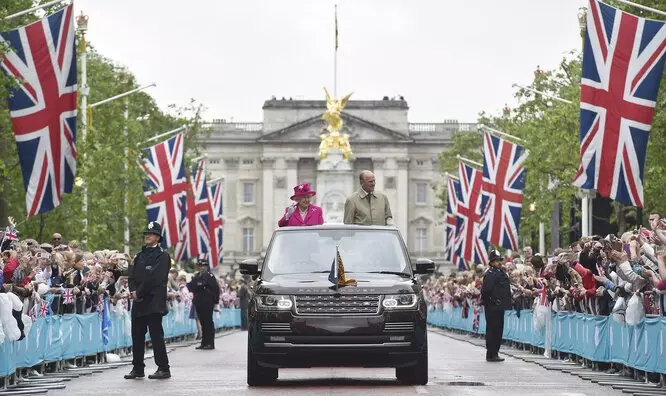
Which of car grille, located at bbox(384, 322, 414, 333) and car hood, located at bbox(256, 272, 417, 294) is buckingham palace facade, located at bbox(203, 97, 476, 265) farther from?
car grille, located at bbox(384, 322, 414, 333)

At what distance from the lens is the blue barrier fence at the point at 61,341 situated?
23.0m

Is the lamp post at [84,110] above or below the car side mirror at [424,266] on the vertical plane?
above

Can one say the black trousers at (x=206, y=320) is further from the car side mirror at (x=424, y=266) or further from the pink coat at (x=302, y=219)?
the car side mirror at (x=424, y=266)

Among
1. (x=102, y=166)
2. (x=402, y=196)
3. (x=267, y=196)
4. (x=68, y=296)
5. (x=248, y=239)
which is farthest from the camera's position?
(x=248, y=239)

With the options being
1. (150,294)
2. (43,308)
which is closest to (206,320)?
(43,308)

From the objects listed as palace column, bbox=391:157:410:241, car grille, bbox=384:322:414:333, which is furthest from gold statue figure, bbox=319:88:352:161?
car grille, bbox=384:322:414:333

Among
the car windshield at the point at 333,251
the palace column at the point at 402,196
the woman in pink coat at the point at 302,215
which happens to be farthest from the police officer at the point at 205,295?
the palace column at the point at 402,196

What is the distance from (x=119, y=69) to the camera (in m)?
92.1

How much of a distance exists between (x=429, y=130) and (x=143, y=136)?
9012 centimetres

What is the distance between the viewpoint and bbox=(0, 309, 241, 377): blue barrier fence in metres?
23.0

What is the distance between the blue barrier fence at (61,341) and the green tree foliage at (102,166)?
17.2 ft

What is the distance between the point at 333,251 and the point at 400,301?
1.43m

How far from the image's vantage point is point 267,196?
165750 mm

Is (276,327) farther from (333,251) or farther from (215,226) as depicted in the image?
(215,226)
